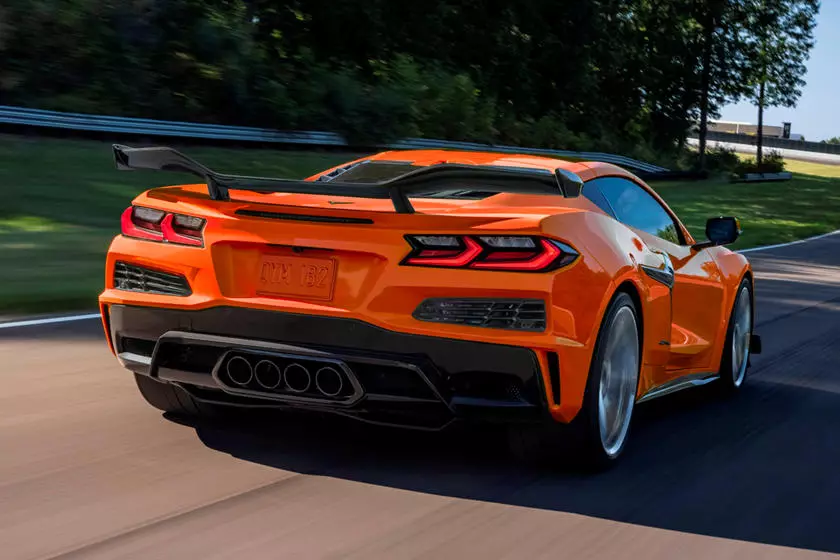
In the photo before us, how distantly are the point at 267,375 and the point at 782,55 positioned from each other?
66.2m

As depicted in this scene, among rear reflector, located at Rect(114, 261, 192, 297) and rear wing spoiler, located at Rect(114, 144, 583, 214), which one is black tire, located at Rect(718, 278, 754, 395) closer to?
rear wing spoiler, located at Rect(114, 144, 583, 214)

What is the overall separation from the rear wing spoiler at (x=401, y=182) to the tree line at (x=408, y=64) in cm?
1663

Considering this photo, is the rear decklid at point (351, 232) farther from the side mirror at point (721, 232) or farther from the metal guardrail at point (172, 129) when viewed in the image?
the metal guardrail at point (172, 129)

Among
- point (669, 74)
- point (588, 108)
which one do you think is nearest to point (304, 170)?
point (588, 108)

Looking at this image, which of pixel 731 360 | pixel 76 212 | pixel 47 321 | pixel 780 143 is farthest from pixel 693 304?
pixel 780 143

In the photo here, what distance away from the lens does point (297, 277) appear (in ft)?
15.8

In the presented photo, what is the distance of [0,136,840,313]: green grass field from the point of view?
10289 mm

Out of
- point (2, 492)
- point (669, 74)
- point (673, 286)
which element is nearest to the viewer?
point (2, 492)

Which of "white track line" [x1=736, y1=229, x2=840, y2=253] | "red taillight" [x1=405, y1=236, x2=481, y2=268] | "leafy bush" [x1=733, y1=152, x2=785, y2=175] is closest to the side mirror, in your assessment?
"red taillight" [x1=405, y1=236, x2=481, y2=268]

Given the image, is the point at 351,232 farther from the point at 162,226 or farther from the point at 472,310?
the point at 162,226

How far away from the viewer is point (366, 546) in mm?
4109

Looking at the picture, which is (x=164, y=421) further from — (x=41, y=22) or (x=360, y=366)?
(x=41, y=22)

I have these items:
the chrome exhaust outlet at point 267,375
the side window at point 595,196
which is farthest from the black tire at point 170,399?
the side window at point 595,196

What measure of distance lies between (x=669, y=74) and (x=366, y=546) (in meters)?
54.6
